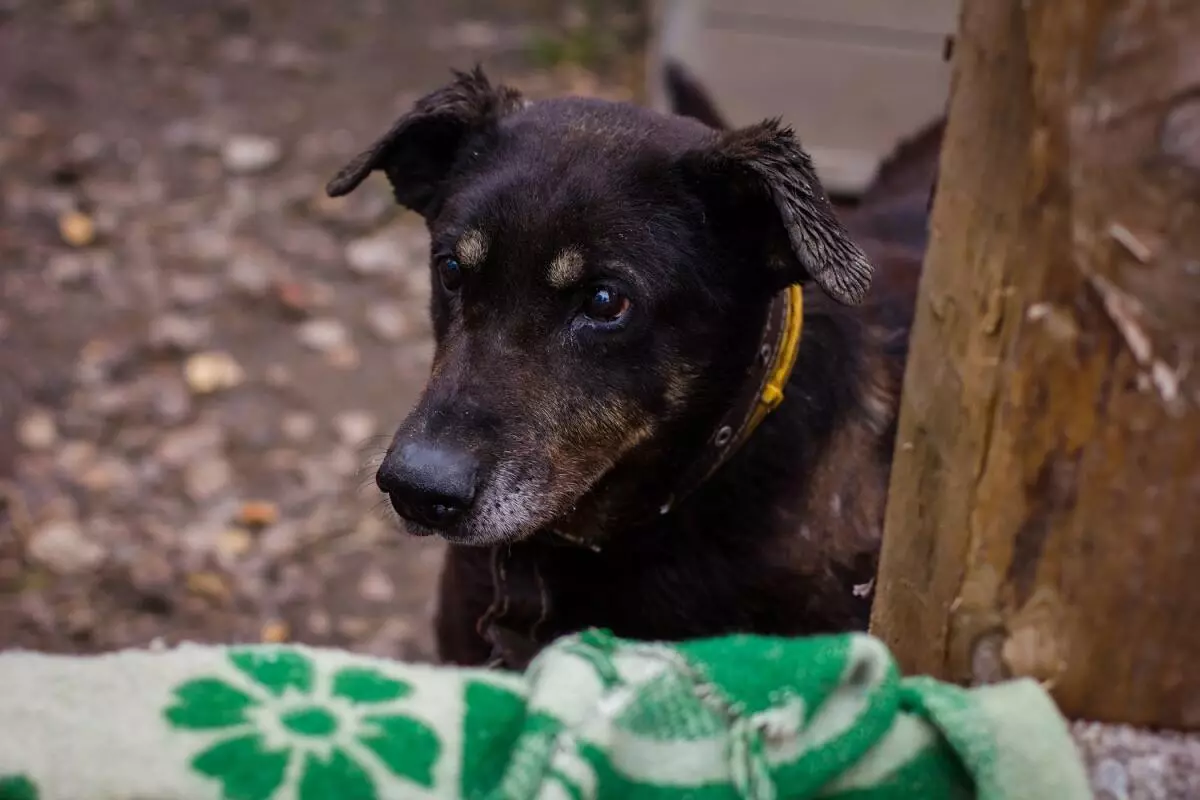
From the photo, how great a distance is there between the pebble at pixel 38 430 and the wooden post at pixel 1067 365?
4.11 metres

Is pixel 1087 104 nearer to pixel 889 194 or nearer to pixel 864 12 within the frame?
pixel 889 194

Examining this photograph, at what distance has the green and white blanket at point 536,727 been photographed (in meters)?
1.49

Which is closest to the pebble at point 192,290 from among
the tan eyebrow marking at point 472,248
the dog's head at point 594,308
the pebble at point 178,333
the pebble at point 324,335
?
the pebble at point 178,333

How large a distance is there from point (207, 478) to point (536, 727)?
3.74 metres

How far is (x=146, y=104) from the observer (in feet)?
24.9

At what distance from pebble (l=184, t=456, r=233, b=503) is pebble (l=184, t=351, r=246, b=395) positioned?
1.61 feet

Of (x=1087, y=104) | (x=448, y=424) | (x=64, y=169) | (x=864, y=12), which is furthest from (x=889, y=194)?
(x=64, y=169)

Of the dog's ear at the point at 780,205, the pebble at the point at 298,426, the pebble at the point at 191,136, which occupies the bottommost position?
the pebble at the point at 298,426

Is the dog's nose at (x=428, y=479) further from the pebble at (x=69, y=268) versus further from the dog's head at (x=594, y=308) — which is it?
the pebble at (x=69, y=268)

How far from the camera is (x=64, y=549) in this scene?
4465 millimetres

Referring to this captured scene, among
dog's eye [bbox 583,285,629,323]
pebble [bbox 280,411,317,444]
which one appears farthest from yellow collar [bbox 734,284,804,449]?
pebble [bbox 280,411,317,444]

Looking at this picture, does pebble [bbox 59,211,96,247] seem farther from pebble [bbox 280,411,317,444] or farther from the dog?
the dog

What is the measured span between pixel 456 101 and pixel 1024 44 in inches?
75.7

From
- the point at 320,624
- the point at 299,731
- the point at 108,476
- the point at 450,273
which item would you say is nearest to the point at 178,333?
the point at 108,476
